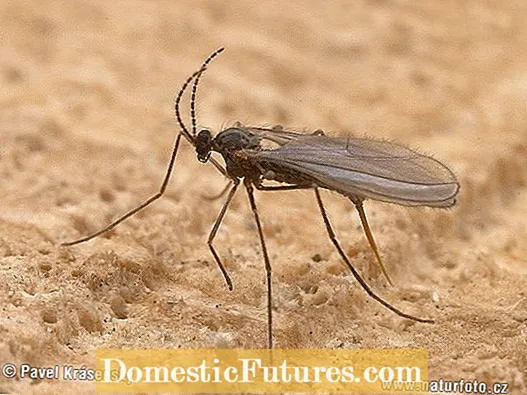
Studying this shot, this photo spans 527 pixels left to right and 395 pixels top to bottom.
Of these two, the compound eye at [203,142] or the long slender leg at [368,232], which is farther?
the compound eye at [203,142]

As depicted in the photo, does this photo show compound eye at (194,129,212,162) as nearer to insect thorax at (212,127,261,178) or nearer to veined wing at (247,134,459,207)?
insect thorax at (212,127,261,178)

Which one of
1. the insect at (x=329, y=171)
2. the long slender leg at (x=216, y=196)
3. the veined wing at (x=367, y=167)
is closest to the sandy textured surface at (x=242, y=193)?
the long slender leg at (x=216, y=196)

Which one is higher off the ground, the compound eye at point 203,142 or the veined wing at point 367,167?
the compound eye at point 203,142

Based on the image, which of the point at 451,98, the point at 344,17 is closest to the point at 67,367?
the point at 451,98

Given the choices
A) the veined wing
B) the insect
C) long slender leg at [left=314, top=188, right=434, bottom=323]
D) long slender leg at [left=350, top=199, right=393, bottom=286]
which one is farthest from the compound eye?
long slender leg at [left=350, top=199, right=393, bottom=286]

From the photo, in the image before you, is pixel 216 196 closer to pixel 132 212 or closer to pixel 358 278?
pixel 132 212

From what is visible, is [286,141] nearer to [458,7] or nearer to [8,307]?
[8,307]

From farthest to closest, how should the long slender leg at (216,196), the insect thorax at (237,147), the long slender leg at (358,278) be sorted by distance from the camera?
the long slender leg at (216,196)
the insect thorax at (237,147)
the long slender leg at (358,278)

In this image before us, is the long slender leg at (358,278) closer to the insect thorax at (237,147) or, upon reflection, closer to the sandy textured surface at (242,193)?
the sandy textured surface at (242,193)
